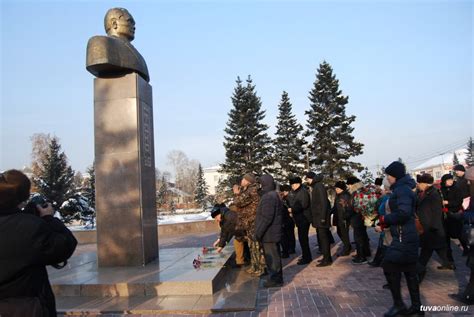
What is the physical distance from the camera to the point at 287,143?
33.5 m

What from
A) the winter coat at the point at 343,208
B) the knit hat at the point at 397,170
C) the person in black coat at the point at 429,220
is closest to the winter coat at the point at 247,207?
the winter coat at the point at 343,208

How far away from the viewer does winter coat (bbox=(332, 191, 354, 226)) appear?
27.2 feet

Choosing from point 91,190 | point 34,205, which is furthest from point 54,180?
point 34,205

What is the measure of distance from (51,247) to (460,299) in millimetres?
5005

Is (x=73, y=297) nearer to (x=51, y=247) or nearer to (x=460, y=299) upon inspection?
(x=51, y=247)

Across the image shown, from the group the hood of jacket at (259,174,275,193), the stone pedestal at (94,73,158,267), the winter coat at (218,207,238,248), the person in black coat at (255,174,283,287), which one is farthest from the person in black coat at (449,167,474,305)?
the stone pedestal at (94,73,158,267)

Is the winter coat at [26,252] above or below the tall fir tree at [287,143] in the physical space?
below

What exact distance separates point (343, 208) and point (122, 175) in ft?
15.7

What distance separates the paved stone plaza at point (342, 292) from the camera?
4.94 meters

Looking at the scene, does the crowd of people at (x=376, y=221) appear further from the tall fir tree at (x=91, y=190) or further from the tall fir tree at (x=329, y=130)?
the tall fir tree at (x=329, y=130)

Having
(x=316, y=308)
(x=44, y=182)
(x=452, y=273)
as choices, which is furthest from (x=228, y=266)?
(x=44, y=182)

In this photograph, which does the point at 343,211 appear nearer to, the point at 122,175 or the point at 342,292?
the point at 342,292

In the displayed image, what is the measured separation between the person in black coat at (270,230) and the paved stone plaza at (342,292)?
0.96 feet

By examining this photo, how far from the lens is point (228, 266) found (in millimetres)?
7688
